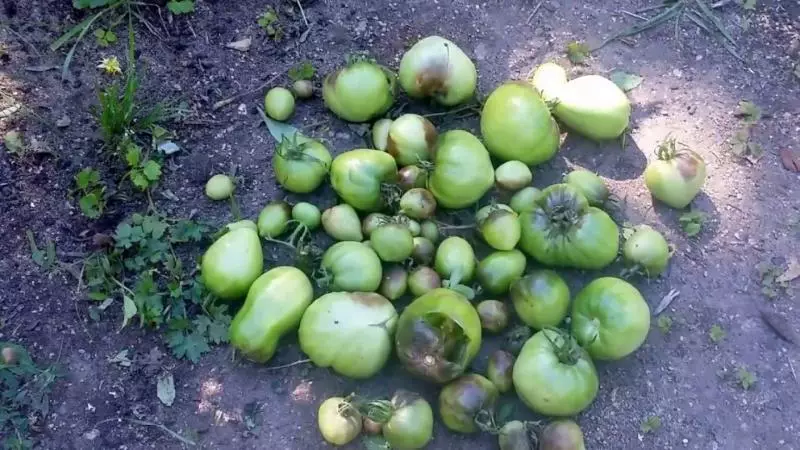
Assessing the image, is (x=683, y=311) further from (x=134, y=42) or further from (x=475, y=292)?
(x=134, y=42)

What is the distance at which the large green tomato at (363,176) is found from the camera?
4059 mm

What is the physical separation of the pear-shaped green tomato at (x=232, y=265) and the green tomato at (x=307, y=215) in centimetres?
24

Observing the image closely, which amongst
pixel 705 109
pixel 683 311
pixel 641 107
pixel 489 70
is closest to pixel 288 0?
pixel 489 70

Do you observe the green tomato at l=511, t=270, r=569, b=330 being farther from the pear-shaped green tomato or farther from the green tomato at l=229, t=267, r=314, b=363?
the pear-shaped green tomato

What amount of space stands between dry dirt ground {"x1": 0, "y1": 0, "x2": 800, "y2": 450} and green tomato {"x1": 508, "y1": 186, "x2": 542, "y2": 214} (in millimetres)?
305

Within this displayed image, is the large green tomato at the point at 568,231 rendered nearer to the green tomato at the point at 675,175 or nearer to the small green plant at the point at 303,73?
the green tomato at the point at 675,175

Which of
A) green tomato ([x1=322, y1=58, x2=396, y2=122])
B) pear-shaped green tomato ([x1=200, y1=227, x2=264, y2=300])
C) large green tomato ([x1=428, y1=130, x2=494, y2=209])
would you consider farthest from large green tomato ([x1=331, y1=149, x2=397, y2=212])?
pear-shaped green tomato ([x1=200, y1=227, x2=264, y2=300])

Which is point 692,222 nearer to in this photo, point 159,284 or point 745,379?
point 745,379

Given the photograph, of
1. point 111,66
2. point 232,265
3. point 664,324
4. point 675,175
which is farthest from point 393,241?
point 111,66

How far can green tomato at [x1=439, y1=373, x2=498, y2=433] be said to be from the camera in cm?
355

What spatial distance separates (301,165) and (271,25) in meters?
1.09

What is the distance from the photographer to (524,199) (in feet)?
13.5

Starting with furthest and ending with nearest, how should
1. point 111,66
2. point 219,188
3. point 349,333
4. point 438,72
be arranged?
point 111,66 → point 438,72 → point 219,188 → point 349,333

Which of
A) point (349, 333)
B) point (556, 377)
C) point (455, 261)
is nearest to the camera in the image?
point (556, 377)
